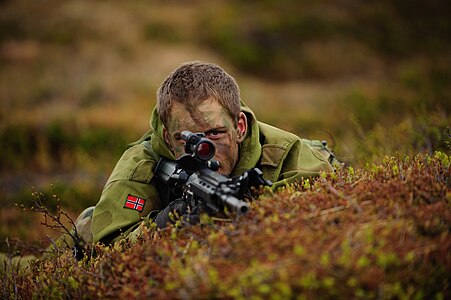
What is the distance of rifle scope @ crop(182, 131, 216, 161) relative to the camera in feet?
12.1

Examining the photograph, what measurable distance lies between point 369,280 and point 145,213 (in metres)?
2.61

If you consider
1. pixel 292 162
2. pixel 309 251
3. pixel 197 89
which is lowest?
pixel 292 162

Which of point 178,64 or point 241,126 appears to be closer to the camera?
point 241,126

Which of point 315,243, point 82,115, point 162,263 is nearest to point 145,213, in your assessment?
point 162,263

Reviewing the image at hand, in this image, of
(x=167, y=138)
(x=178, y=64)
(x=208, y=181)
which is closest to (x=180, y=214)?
(x=208, y=181)

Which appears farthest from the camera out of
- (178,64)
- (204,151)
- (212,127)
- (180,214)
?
(178,64)

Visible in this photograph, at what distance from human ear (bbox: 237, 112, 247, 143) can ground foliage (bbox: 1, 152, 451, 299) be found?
91 cm

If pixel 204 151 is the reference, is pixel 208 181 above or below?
below

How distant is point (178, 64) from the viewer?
2072 centimetres

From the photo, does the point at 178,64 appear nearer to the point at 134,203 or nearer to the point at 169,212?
the point at 134,203

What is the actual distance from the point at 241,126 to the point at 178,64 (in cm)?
1657

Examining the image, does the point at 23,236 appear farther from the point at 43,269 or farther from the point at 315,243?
the point at 315,243

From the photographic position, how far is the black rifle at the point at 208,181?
3.39 meters

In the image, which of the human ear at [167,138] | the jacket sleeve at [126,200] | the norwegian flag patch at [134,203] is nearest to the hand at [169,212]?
the jacket sleeve at [126,200]
